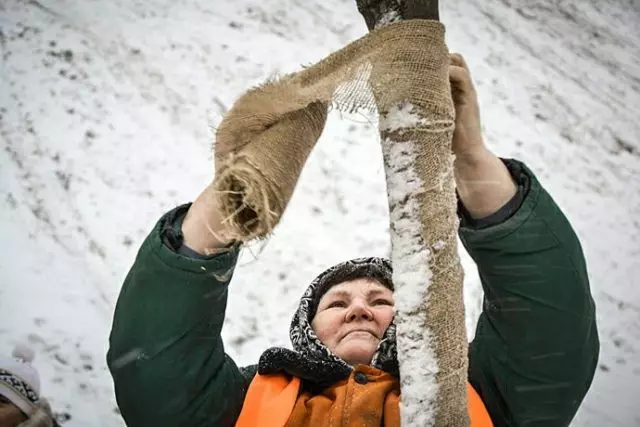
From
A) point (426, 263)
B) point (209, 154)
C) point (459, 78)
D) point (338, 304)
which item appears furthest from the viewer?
point (209, 154)

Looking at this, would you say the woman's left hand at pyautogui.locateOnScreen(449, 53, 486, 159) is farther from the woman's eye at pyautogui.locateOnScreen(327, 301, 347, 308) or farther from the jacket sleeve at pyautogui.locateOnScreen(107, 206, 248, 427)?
the woman's eye at pyautogui.locateOnScreen(327, 301, 347, 308)

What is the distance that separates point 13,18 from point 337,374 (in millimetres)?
2187

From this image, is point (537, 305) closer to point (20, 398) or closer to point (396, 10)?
point (396, 10)

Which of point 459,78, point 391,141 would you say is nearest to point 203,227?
point 391,141

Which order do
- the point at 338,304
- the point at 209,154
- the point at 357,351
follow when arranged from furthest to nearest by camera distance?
1. the point at 209,154
2. the point at 338,304
3. the point at 357,351

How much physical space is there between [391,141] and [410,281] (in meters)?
0.17

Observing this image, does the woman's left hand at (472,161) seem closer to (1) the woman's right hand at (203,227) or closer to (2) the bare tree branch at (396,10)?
(2) the bare tree branch at (396,10)

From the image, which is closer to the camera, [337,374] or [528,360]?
[528,360]

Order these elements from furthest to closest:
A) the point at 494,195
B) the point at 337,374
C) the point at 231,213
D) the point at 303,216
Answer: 1. the point at 303,216
2. the point at 337,374
3. the point at 494,195
4. the point at 231,213

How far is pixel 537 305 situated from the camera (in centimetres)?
98

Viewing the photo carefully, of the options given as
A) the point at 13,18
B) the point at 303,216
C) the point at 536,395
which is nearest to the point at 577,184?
the point at 303,216

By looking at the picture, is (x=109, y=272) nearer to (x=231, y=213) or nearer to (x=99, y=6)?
(x=99, y=6)

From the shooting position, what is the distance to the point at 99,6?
2729mm

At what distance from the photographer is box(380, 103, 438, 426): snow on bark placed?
0.79 meters
